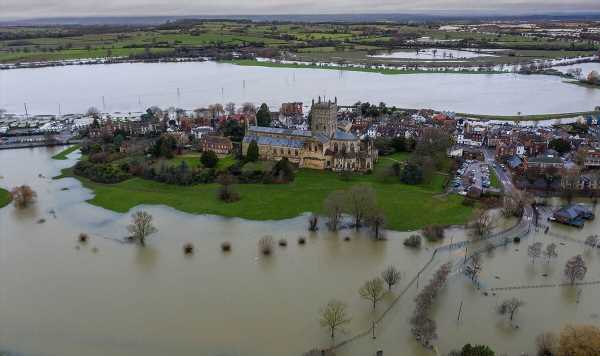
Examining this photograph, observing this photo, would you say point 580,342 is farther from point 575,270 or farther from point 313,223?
point 313,223

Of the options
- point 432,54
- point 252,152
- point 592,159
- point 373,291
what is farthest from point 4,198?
point 432,54

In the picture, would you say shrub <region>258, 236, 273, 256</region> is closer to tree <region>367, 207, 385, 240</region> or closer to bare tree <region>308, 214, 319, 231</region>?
bare tree <region>308, 214, 319, 231</region>

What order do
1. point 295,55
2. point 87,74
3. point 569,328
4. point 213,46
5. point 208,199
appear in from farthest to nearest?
1. point 213,46
2. point 295,55
3. point 87,74
4. point 208,199
5. point 569,328

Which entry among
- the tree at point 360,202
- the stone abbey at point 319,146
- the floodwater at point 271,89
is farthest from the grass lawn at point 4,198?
the floodwater at point 271,89

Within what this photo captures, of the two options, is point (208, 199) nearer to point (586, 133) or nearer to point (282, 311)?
point (282, 311)

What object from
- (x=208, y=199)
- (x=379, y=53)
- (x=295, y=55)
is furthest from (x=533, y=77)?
(x=208, y=199)

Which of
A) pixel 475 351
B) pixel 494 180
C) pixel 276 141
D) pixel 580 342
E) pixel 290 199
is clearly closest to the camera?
pixel 580 342
